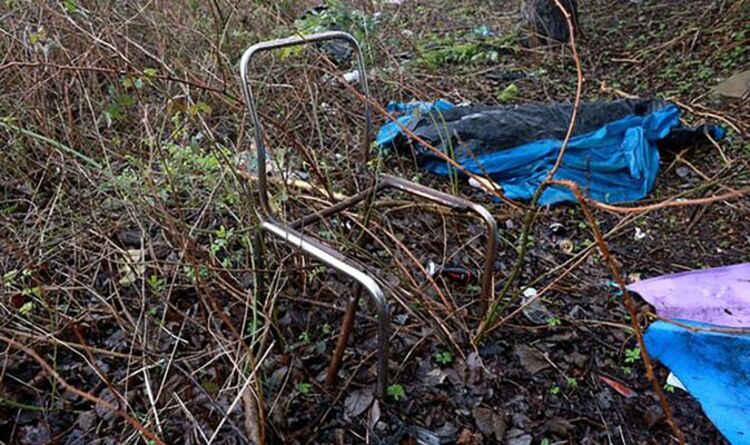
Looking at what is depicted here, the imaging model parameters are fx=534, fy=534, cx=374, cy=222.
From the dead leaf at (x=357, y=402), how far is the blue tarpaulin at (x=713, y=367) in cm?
107

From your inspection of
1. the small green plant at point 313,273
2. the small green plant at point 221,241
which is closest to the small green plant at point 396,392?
the small green plant at point 313,273

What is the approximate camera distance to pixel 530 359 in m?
1.95

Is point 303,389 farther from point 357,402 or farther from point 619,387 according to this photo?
point 619,387

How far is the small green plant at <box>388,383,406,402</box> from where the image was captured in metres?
1.73

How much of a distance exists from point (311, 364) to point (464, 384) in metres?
0.53

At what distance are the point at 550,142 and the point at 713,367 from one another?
6.21 feet

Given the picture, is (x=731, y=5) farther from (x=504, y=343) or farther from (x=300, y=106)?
(x=504, y=343)

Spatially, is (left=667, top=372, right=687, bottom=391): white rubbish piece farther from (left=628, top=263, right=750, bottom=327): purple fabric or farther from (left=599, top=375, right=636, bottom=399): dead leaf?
(left=628, top=263, right=750, bottom=327): purple fabric

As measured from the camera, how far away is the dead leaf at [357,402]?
169 centimetres

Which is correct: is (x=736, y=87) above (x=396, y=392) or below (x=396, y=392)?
below

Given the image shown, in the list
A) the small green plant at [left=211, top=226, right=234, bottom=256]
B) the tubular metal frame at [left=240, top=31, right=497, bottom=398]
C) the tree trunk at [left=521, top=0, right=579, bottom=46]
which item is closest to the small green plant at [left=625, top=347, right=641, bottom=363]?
the tubular metal frame at [left=240, top=31, right=497, bottom=398]

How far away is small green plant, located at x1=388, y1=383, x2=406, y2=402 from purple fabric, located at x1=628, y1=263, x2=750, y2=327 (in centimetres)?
110

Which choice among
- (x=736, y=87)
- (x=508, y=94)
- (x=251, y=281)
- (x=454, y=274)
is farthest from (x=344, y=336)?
(x=736, y=87)

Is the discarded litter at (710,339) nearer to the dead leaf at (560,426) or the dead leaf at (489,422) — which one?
the dead leaf at (560,426)
